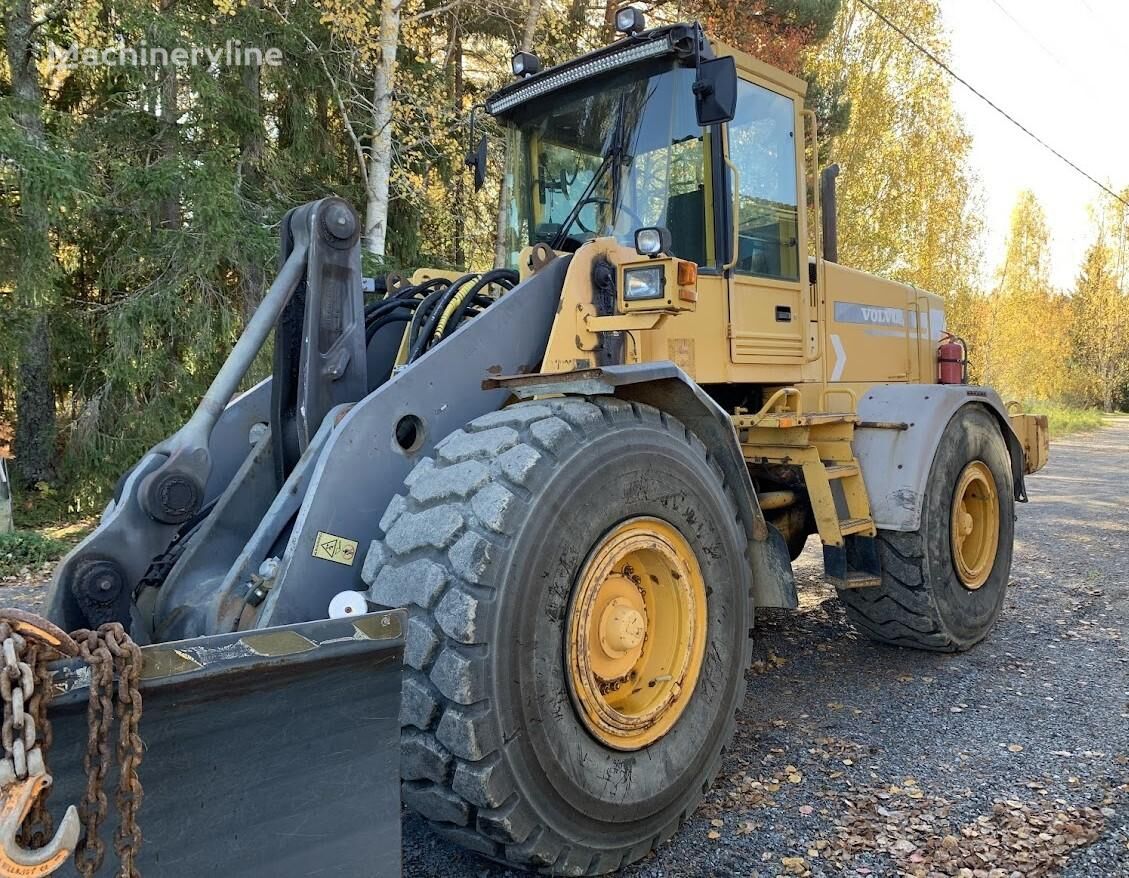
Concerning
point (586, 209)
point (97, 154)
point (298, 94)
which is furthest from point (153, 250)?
point (586, 209)

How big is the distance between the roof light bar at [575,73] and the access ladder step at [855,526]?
91.3 inches

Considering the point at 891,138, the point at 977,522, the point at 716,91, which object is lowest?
the point at 977,522

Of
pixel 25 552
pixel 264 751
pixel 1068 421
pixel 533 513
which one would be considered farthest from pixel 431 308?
pixel 1068 421

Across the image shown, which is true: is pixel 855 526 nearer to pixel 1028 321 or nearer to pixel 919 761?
pixel 919 761

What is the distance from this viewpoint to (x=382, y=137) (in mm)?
10398

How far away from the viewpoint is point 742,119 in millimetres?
4145

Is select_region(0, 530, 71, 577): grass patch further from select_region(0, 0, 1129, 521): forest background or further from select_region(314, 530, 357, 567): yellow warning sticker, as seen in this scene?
select_region(314, 530, 357, 567): yellow warning sticker

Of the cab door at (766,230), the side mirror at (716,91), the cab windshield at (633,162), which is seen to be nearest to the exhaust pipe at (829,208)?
the cab door at (766,230)

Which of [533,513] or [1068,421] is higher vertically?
[533,513]

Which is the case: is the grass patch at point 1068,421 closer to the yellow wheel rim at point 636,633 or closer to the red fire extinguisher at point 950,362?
the red fire extinguisher at point 950,362

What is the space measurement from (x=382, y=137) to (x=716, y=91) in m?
7.85

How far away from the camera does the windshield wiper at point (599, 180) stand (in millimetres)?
3867

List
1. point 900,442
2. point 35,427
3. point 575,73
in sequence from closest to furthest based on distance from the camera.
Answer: point 575,73
point 900,442
point 35,427

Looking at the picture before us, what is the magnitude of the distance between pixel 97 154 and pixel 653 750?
987 centimetres
